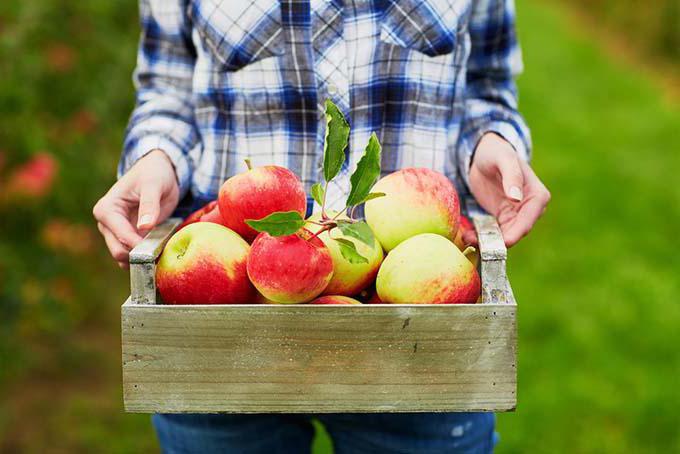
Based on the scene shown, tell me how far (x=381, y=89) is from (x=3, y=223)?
1649mm

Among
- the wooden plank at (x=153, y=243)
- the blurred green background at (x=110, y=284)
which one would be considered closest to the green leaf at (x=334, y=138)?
the wooden plank at (x=153, y=243)

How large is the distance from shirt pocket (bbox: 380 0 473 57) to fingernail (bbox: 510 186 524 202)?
299 mm

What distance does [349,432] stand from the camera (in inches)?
61.0

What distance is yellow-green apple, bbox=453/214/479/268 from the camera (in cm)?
130

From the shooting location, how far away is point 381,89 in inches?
57.9

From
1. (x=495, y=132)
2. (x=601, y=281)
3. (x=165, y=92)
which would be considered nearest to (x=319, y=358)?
(x=495, y=132)

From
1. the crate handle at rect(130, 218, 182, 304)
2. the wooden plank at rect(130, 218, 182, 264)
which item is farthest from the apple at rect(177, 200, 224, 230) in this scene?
the crate handle at rect(130, 218, 182, 304)

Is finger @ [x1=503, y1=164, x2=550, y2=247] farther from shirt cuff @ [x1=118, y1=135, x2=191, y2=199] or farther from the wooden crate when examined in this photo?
shirt cuff @ [x1=118, y1=135, x2=191, y2=199]

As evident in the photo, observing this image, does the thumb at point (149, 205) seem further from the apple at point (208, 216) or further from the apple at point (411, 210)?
the apple at point (411, 210)

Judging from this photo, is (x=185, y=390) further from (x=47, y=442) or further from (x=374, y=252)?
(x=47, y=442)

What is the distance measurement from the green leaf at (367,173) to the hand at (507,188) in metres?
0.24

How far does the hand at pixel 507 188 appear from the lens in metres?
1.36

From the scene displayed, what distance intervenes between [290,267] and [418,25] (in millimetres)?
538

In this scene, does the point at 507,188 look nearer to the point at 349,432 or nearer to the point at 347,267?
the point at 347,267
